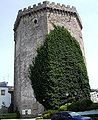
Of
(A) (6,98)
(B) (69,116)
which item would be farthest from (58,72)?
(A) (6,98)

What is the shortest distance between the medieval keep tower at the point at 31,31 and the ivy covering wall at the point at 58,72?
2365 millimetres

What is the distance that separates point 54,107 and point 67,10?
54.1ft

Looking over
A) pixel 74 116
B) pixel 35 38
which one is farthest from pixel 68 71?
pixel 74 116

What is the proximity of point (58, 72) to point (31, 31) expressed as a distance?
9250 millimetres

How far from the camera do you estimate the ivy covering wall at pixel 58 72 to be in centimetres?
3447

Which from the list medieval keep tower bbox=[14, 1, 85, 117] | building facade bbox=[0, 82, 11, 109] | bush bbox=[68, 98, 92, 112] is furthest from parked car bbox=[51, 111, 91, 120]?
building facade bbox=[0, 82, 11, 109]

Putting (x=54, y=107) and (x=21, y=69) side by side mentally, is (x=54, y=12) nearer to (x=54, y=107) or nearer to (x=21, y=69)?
(x=21, y=69)

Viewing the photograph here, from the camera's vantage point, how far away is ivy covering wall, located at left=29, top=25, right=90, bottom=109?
1357 inches

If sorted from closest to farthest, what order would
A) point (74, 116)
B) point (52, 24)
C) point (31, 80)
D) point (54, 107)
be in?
point (74, 116) → point (54, 107) → point (31, 80) → point (52, 24)

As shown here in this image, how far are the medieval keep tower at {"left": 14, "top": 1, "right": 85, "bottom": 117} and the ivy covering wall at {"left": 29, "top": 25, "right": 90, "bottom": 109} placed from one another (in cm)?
237

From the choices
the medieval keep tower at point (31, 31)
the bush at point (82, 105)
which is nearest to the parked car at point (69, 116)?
the bush at point (82, 105)

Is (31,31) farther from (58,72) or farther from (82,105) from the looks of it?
(82,105)

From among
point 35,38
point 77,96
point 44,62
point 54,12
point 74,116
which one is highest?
point 54,12

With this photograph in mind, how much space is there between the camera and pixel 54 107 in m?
33.8
